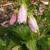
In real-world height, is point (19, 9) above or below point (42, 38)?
above

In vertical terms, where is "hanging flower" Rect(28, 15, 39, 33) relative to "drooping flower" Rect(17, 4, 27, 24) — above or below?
below

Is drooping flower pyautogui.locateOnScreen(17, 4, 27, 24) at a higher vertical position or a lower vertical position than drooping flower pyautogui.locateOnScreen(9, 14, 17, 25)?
higher

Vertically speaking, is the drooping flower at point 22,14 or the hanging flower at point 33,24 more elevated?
the drooping flower at point 22,14

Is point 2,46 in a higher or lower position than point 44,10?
lower

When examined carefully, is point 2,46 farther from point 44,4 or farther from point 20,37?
point 44,4

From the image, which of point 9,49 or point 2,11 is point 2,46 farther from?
point 2,11

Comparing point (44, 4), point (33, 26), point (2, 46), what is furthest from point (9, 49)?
point (44, 4)

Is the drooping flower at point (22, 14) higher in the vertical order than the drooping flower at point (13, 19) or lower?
higher

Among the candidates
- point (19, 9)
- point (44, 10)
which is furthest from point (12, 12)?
point (44, 10)
